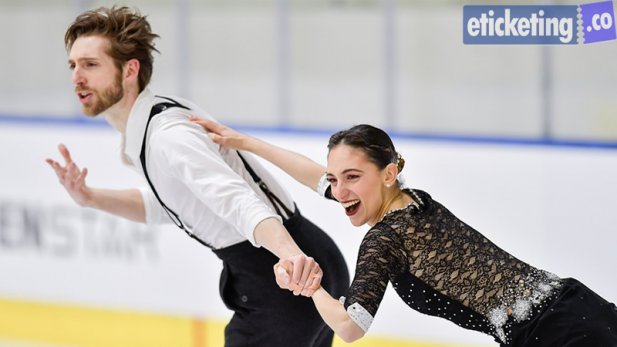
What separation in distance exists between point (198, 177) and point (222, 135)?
0.79ft

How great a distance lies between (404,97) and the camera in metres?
5.08

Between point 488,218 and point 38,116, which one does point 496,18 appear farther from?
point 38,116

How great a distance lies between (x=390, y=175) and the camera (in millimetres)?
2652

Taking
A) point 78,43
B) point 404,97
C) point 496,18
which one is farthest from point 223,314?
point 496,18

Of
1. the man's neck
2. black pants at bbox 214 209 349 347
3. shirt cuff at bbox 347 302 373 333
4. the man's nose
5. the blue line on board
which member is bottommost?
black pants at bbox 214 209 349 347

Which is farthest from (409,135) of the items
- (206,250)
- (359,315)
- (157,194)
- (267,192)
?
(359,315)

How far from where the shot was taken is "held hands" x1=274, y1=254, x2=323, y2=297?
100 inches

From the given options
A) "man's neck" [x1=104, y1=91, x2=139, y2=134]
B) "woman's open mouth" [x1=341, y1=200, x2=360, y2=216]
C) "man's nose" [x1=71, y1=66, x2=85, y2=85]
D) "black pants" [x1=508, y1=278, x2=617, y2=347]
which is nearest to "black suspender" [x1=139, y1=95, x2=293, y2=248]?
"man's neck" [x1=104, y1=91, x2=139, y2=134]

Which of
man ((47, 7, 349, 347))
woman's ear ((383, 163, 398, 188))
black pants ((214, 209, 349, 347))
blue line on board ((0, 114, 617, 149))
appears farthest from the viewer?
blue line on board ((0, 114, 617, 149))

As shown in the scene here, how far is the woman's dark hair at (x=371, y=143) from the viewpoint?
8.64ft

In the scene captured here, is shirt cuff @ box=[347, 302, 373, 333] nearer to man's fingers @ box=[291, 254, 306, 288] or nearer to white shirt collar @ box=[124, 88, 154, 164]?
man's fingers @ box=[291, 254, 306, 288]

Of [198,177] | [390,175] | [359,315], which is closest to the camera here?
[359,315]

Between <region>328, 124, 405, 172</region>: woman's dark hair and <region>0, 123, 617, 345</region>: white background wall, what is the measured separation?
712 millimetres

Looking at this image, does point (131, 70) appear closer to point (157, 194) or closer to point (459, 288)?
point (157, 194)
